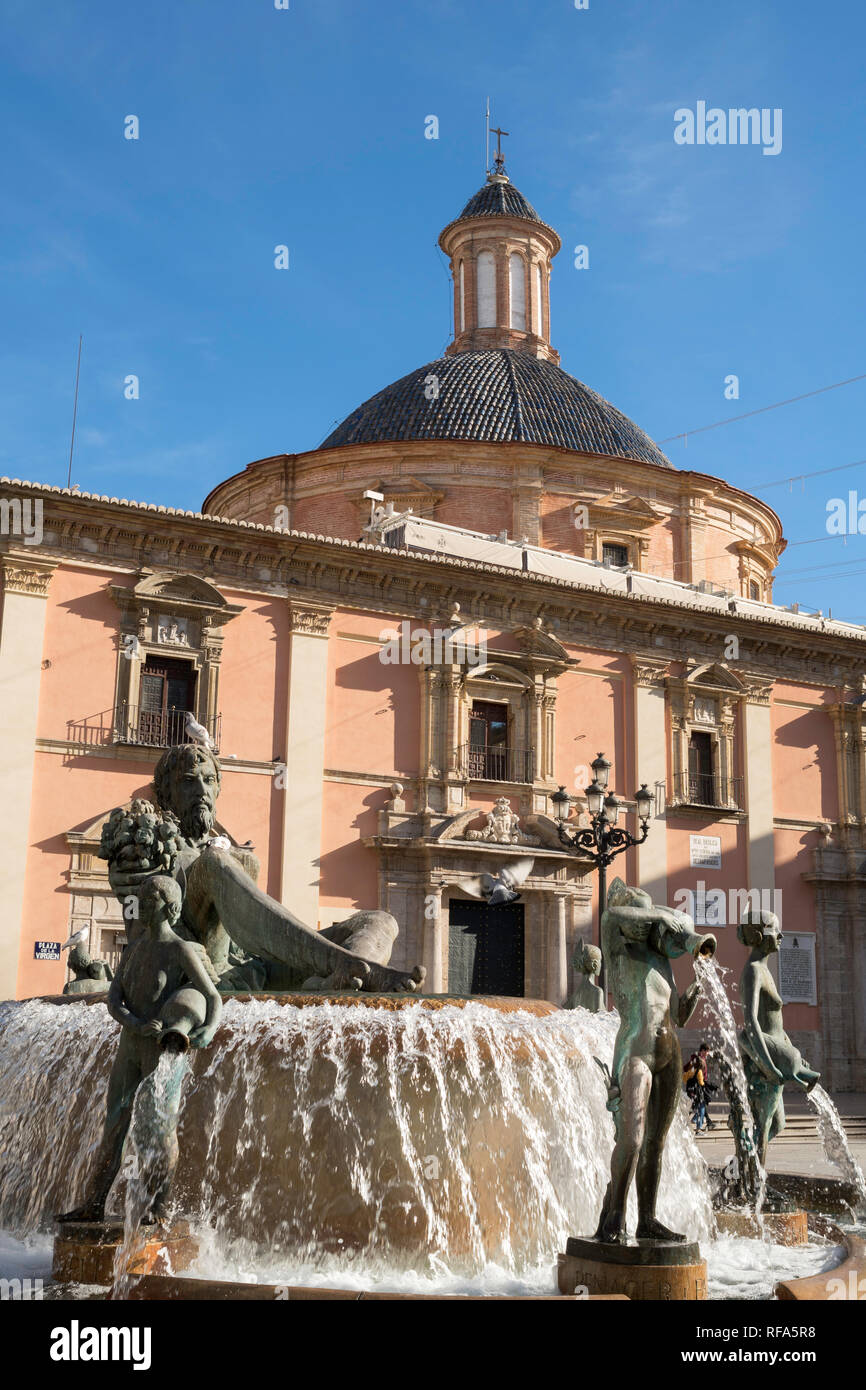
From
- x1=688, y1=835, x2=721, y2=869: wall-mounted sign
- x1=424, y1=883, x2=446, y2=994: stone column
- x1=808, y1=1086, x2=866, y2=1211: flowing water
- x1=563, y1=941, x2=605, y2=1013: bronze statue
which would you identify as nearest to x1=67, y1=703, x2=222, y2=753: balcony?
x1=424, y1=883, x2=446, y2=994: stone column

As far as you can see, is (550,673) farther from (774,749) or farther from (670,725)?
(774,749)

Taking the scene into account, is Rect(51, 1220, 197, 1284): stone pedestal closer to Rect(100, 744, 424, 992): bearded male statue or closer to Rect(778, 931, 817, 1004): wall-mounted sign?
Rect(100, 744, 424, 992): bearded male statue

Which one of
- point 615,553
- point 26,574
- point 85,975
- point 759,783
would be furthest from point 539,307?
point 85,975

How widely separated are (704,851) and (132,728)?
9.23m

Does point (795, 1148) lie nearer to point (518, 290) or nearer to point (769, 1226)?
point (769, 1226)

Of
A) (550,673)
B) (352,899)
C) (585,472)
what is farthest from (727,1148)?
(585,472)

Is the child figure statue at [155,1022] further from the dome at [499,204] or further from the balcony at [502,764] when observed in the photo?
the dome at [499,204]

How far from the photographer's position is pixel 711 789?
835 inches

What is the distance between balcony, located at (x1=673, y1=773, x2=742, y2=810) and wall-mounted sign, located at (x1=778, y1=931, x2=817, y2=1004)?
2285mm

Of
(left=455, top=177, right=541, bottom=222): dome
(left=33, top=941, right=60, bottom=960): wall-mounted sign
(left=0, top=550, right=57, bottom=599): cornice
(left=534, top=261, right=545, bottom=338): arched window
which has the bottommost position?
(left=33, top=941, right=60, bottom=960): wall-mounted sign

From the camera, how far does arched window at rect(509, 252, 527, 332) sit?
28594mm

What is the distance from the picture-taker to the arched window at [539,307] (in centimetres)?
2875

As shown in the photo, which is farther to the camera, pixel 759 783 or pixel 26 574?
pixel 759 783
